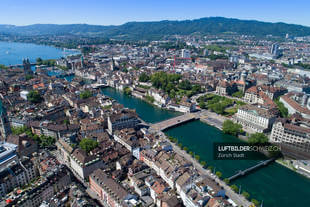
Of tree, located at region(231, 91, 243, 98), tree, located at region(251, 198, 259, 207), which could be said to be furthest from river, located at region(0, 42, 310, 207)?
tree, located at region(231, 91, 243, 98)

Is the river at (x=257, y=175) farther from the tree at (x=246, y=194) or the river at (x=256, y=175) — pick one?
the tree at (x=246, y=194)

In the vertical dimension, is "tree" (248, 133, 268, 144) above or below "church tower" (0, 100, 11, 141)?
below

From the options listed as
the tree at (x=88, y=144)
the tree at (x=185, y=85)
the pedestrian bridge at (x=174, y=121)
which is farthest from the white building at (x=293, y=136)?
the tree at (x=185, y=85)

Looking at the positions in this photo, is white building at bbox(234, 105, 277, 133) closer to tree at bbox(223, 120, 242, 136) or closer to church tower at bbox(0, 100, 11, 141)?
tree at bbox(223, 120, 242, 136)

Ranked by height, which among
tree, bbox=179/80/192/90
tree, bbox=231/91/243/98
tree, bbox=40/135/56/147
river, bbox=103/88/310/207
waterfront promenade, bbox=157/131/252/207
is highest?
tree, bbox=179/80/192/90

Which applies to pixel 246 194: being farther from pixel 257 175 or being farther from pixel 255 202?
pixel 257 175

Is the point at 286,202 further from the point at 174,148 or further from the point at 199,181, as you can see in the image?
the point at 174,148
